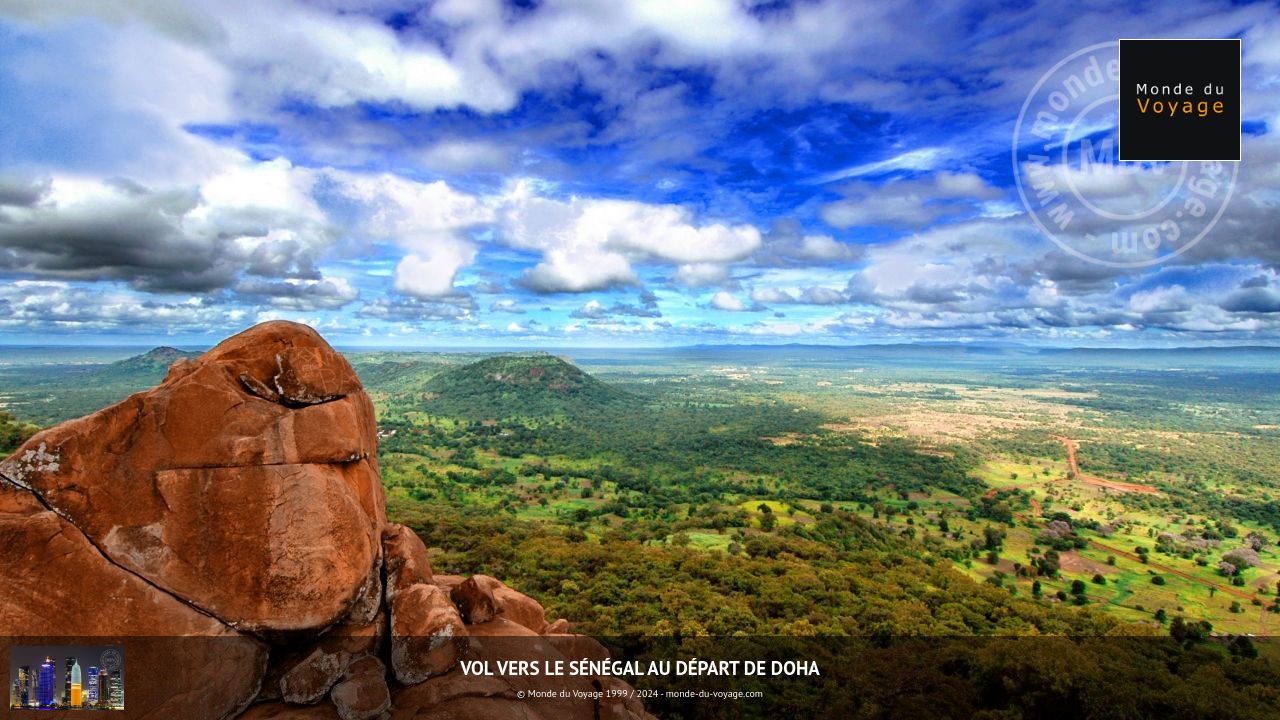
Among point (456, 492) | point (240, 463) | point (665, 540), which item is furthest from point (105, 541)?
point (456, 492)

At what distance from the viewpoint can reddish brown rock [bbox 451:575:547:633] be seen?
A: 63.1ft

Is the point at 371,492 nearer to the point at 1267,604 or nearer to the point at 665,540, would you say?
the point at 665,540

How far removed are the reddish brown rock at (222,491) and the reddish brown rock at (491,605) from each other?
4473mm

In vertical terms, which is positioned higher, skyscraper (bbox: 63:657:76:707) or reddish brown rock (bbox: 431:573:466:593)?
skyscraper (bbox: 63:657:76:707)

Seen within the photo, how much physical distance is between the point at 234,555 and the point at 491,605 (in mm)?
8612

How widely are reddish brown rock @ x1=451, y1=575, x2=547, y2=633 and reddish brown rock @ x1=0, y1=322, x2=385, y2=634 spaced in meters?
4.47

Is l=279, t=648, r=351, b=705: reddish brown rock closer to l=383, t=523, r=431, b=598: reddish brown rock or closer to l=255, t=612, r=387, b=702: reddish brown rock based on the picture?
l=255, t=612, r=387, b=702: reddish brown rock

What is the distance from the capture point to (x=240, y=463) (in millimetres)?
14352

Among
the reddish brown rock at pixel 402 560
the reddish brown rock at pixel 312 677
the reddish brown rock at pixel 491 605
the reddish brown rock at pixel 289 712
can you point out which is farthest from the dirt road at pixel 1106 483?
the reddish brown rock at pixel 289 712

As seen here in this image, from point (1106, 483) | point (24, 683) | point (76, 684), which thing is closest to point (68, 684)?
point (76, 684)

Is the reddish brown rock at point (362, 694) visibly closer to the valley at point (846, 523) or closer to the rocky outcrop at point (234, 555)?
the rocky outcrop at point (234, 555)

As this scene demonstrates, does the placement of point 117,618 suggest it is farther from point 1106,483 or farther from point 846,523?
point 1106,483

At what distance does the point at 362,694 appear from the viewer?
14.5 m

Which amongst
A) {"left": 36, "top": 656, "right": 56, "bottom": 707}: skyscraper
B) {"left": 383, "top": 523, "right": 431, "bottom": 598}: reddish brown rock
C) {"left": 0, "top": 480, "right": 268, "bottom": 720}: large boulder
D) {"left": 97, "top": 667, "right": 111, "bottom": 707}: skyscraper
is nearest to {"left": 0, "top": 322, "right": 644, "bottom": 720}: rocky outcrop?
{"left": 0, "top": 480, "right": 268, "bottom": 720}: large boulder
